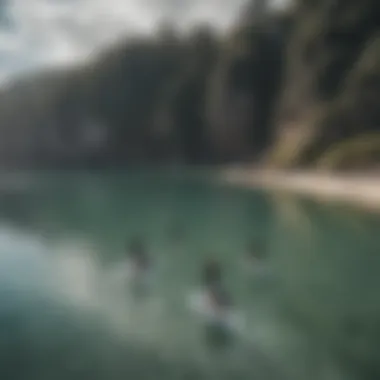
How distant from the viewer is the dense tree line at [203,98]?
211 centimetres

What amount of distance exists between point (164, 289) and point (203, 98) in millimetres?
1126

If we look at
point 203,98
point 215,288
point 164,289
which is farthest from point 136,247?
point 203,98

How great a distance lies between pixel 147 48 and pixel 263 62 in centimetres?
92

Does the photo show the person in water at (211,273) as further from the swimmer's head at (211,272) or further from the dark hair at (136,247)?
the dark hair at (136,247)

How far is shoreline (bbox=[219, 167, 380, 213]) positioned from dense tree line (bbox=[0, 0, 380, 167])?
9 cm

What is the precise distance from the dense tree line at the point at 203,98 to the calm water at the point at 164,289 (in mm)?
183

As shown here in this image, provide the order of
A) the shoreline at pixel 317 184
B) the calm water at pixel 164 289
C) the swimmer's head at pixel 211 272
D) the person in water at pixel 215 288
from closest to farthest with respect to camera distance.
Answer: the calm water at pixel 164 289 → the person in water at pixel 215 288 → the swimmer's head at pixel 211 272 → the shoreline at pixel 317 184

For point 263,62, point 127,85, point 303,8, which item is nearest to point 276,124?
point 263,62

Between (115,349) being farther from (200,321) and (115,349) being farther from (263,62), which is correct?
(263,62)

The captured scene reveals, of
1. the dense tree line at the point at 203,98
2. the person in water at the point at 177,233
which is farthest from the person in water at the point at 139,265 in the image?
the dense tree line at the point at 203,98

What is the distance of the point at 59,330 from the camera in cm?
166

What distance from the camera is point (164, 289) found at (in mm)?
1836

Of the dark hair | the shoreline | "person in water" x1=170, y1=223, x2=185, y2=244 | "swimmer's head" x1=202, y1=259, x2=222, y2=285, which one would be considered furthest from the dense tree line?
"swimmer's head" x1=202, y1=259, x2=222, y2=285

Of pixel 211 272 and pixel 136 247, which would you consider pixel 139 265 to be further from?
pixel 211 272
